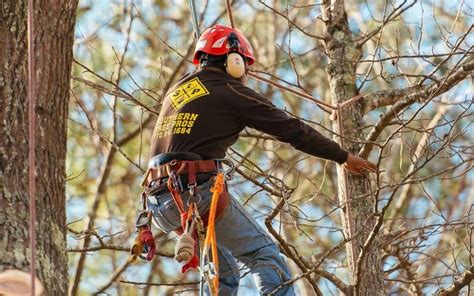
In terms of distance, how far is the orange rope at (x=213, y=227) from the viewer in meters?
4.87

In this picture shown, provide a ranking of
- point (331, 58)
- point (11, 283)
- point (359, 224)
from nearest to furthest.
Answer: point (11, 283), point (359, 224), point (331, 58)

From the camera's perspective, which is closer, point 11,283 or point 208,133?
point 11,283

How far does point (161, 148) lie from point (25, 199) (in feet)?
4.31

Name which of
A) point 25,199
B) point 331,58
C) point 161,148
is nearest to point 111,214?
point 331,58

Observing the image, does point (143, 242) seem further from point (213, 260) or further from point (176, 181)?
point (213, 260)

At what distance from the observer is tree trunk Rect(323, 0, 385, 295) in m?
5.73

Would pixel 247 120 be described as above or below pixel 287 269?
above

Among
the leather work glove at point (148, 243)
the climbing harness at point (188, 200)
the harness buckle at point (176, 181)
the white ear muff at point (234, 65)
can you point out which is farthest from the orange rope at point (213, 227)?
the white ear muff at point (234, 65)

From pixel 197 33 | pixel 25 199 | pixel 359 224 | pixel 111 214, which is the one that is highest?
pixel 111 214

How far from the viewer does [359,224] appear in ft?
19.5

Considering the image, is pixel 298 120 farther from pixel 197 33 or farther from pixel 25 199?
pixel 25 199

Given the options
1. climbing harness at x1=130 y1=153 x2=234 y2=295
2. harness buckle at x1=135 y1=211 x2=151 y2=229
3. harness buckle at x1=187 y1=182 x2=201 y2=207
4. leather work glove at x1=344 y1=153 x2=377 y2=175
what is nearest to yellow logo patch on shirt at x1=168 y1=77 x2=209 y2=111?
climbing harness at x1=130 y1=153 x2=234 y2=295

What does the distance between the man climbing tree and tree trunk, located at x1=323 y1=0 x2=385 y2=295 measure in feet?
1.46

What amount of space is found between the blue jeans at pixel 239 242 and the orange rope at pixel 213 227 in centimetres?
10
